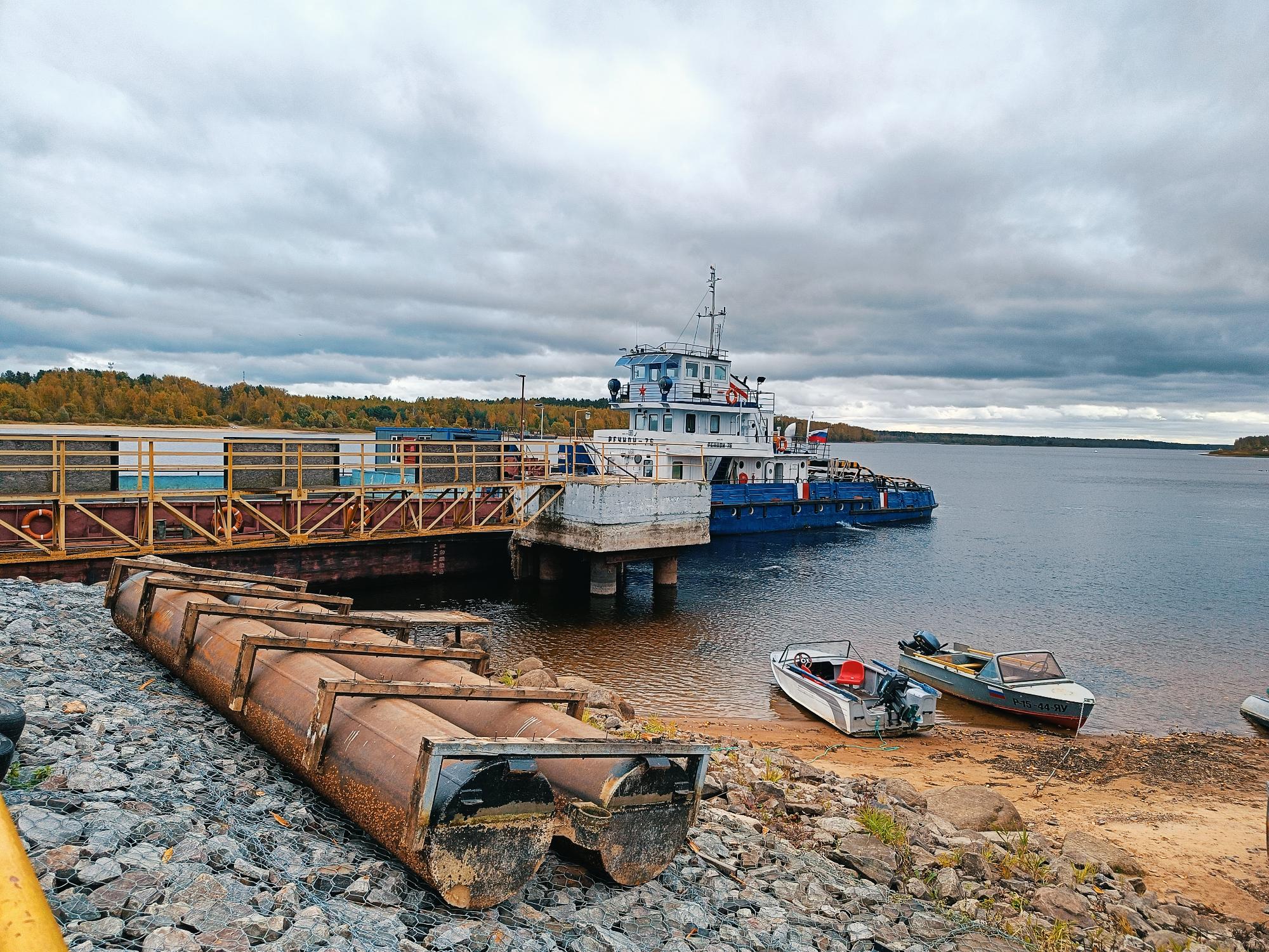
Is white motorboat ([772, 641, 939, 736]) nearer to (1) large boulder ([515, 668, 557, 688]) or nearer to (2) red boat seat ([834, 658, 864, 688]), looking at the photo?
(2) red boat seat ([834, 658, 864, 688])

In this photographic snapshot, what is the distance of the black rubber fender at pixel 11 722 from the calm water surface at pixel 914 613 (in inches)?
452

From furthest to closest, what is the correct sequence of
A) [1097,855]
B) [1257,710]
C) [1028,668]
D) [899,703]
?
[1257,710], [1028,668], [899,703], [1097,855]

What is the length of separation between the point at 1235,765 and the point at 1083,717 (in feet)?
8.11

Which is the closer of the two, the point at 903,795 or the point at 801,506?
the point at 903,795

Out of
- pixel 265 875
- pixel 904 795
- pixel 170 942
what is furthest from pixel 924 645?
pixel 170 942

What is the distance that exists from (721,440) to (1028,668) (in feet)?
84.6

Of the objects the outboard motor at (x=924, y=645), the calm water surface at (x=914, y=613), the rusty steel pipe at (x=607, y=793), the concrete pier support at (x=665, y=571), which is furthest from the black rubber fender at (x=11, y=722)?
the concrete pier support at (x=665, y=571)

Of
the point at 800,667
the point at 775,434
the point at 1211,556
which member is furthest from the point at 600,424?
the point at 800,667

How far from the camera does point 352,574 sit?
21172 millimetres

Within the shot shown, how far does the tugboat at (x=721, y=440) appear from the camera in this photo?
3941 centimetres

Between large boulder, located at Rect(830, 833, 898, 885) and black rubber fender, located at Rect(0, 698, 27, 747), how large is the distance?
6.16 m

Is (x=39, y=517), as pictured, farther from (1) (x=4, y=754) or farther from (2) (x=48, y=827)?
(2) (x=48, y=827)

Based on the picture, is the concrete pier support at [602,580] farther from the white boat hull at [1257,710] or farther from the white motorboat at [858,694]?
the white boat hull at [1257,710]

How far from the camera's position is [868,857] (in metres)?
6.55
